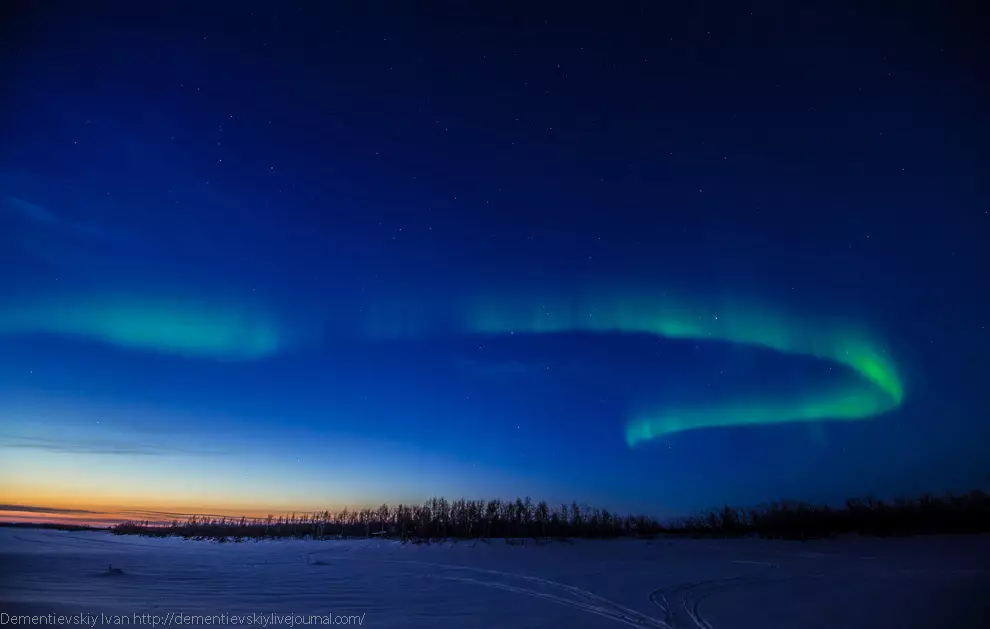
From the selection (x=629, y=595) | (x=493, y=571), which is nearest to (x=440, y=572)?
(x=493, y=571)

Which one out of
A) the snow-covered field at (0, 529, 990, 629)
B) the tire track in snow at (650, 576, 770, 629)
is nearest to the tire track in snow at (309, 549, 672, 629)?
the snow-covered field at (0, 529, 990, 629)

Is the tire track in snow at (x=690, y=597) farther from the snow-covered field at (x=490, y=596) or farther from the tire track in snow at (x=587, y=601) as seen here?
the tire track in snow at (x=587, y=601)

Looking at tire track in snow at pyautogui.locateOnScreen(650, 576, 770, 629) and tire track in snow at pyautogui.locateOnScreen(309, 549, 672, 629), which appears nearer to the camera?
tire track in snow at pyautogui.locateOnScreen(309, 549, 672, 629)

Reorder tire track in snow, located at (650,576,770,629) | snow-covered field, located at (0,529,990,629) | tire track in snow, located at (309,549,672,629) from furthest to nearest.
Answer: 1. tire track in snow, located at (650,576,770,629)
2. tire track in snow, located at (309,549,672,629)
3. snow-covered field, located at (0,529,990,629)

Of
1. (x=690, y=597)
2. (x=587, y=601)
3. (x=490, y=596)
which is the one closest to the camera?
(x=587, y=601)

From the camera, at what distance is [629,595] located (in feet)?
67.5

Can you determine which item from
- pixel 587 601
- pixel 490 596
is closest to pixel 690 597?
pixel 587 601

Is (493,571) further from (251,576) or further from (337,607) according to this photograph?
(337,607)

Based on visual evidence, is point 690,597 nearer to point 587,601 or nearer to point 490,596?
point 587,601

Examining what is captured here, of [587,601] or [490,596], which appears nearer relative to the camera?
[587,601]

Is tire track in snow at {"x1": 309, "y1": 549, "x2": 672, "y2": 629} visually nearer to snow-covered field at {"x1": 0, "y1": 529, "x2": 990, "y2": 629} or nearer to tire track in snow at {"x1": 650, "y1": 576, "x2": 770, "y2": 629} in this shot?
snow-covered field at {"x1": 0, "y1": 529, "x2": 990, "y2": 629}

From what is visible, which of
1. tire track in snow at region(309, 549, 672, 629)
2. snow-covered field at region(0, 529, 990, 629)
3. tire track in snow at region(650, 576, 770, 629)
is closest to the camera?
snow-covered field at region(0, 529, 990, 629)

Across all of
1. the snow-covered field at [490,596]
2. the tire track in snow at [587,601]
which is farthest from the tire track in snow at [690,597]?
the tire track in snow at [587,601]

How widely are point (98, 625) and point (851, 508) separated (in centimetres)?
14615
